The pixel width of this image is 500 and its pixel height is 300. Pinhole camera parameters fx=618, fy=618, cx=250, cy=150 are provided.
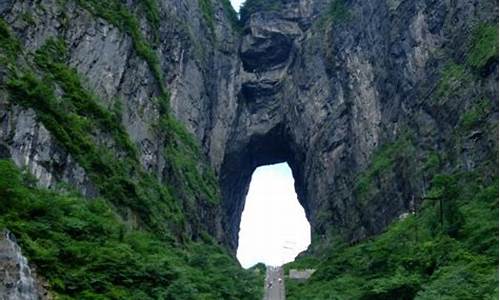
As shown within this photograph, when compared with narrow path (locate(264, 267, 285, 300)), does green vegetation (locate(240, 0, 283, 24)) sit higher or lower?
higher

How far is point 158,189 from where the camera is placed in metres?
37.4

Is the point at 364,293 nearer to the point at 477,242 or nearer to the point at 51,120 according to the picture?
the point at 477,242

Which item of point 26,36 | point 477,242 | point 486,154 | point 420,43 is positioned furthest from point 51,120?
point 420,43

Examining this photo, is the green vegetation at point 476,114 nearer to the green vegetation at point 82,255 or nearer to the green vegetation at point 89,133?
the green vegetation at point 89,133

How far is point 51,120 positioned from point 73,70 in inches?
279

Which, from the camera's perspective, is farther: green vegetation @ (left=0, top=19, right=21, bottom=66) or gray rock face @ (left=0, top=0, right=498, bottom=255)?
gray rock face @ (left=0, top=0, right=498, bottom=255)

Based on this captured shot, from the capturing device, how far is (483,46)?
40.8 metres

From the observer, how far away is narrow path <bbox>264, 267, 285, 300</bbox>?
3300 centimetres

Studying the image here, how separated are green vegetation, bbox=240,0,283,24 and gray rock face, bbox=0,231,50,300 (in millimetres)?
61886

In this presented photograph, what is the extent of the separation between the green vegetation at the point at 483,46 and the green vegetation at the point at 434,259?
7.92 metres

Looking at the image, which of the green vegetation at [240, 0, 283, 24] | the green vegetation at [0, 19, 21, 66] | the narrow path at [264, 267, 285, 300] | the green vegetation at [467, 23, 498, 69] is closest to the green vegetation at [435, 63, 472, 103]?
the green vegetation at [467, 23, 498, 69]

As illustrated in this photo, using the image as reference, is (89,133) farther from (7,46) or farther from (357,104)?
(357,104)

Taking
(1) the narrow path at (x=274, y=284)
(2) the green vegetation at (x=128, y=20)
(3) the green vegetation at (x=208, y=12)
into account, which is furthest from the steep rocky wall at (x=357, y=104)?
(2) the green vegetation at (x=128, y=20)

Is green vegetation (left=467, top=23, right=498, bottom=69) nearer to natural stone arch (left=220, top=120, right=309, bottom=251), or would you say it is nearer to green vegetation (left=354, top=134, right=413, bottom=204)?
green vegetation (left=354, top=134, right=413, bottom=204)
